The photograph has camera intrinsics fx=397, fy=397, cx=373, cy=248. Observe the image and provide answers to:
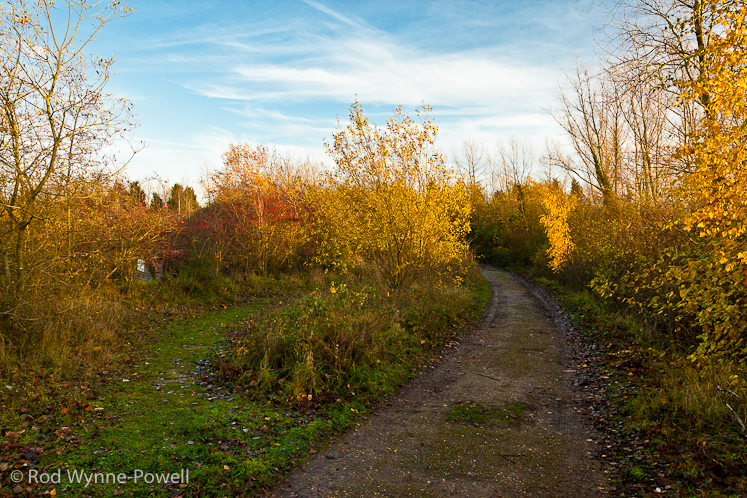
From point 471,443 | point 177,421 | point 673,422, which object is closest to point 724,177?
point 673,422

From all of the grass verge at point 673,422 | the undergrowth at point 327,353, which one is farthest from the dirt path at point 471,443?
the undergrowth at point 327,353

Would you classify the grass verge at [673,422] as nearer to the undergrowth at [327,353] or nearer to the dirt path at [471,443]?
the dirt path at [471,443]

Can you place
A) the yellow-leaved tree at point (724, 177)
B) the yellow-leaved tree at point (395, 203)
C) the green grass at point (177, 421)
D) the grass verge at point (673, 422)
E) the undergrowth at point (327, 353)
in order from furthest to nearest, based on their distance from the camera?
the yellow-leaved tree at point (395, 203), the undergrowth at point (327, 353), the yellow-leaved tree at point (724, 177), the green grass at point (177, 421), the grass verge at point (673, 422)

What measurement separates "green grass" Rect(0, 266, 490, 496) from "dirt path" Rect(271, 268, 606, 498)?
0.49 m

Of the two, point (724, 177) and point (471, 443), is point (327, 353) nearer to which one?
point (471, 443)

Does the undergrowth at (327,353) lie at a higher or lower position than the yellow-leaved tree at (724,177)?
lower

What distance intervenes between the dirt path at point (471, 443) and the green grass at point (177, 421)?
489mm

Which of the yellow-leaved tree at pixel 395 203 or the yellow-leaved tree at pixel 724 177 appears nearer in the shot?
the yellow-leaved tree at pixel 724 177

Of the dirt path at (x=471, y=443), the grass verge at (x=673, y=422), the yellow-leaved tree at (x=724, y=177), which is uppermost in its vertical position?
the yellow-leaved tree at (x=724, y=177)

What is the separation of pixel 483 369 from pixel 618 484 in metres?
4.24

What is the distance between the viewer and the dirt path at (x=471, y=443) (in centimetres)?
459

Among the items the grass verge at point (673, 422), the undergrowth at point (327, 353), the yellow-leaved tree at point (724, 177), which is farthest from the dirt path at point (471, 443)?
the yellow-leaved tree at point (724, 177)

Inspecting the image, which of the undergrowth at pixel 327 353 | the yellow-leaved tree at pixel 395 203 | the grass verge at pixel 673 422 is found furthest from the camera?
the yellow-leaved tree at pixel 395 203

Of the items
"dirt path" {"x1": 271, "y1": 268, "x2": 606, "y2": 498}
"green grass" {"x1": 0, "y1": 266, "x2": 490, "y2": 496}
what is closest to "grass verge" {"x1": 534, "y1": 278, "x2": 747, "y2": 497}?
"dirt path" {"x1": 271, "y1": 268, "x2": 606, "y2": 498}
